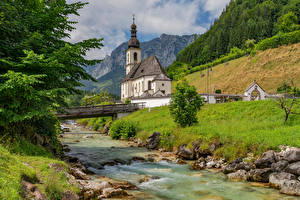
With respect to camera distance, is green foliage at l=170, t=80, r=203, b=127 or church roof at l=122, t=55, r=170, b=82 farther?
church roof at l=122, t=55, r=170, b=82

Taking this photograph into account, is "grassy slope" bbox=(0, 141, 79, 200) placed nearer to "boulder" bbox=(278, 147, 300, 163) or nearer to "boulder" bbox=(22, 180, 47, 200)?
"boulder" bbox=(22, 180, 47, 200)

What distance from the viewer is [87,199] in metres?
8.44

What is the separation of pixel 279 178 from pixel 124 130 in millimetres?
21665

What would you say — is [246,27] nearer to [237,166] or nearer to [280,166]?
[237,166]

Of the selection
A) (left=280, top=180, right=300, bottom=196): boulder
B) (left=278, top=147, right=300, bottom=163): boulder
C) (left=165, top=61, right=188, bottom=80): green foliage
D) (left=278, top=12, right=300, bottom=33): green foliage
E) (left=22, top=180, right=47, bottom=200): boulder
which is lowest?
(left=280, top=180, right=300, bottom=196): boulder

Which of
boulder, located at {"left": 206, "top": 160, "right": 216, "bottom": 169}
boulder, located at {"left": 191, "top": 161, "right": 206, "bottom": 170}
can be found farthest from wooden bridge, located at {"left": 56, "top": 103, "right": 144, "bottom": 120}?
boulder, located at {"left": 206, "top": 160, "right": 216, "bottom": 169}

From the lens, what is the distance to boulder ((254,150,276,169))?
12.5 metres

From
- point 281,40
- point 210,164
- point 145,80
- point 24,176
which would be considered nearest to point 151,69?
point 145,80

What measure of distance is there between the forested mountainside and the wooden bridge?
2959 inches

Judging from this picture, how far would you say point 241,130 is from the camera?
1802 centimetres

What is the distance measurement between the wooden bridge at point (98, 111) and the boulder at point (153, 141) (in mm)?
13675

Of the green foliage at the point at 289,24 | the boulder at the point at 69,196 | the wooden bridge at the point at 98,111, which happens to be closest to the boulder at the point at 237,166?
the boulder at the point at 69,196

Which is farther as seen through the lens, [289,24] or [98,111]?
[289,24]

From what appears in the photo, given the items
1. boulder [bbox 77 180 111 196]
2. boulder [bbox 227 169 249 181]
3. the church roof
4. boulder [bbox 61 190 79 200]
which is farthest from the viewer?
the church roof
